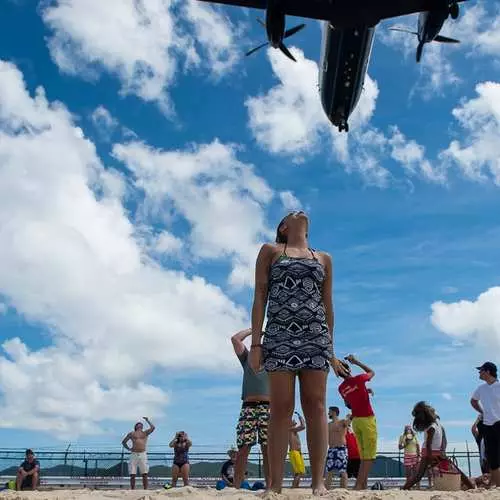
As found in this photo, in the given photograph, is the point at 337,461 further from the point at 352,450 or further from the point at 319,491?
the point at 319,491

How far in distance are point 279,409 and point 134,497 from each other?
1.18m

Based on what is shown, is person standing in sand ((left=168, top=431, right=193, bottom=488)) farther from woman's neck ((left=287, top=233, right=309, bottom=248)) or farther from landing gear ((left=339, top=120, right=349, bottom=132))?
woman's neck ((left=287, top=233, right=309, bottom=248))

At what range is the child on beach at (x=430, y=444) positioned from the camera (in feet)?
25.8

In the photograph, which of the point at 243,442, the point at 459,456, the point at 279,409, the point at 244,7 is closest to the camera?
the point at 279,409

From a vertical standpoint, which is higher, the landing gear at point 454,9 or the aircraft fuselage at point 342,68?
the landing gear at point 454,9

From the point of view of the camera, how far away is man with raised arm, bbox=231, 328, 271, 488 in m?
6.50

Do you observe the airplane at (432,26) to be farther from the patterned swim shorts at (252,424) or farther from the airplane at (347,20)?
the patterned swim shorts at (252,424)

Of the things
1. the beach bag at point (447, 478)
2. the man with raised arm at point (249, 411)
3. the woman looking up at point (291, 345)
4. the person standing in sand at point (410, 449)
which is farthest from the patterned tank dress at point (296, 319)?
the person standing in sand at point (410, 449)

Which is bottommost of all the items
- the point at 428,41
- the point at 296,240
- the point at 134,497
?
the point at 134,497

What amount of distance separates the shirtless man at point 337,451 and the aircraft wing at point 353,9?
20.0ft

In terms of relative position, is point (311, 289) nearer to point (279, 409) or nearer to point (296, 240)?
point (296, 240)

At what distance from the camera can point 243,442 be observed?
6.52 meters

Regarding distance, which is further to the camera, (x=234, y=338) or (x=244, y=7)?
(x=244, y=7)

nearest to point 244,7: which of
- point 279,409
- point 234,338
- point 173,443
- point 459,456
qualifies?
point 234,338
